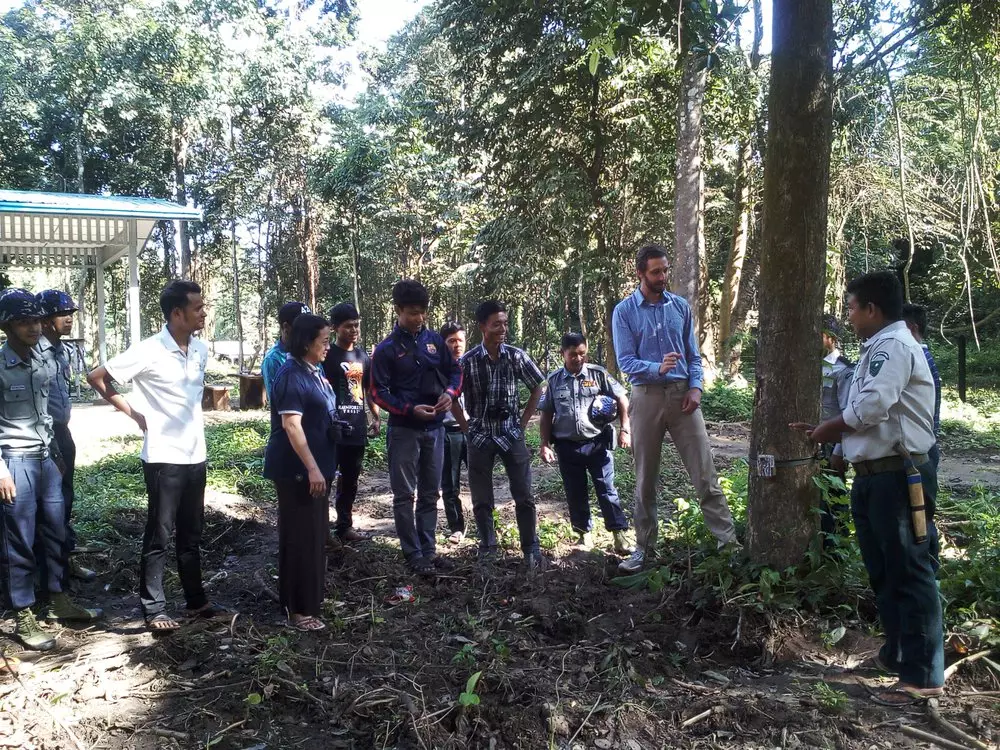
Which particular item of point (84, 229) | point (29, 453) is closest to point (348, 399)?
point (29, 453)

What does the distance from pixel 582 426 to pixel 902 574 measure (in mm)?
2596

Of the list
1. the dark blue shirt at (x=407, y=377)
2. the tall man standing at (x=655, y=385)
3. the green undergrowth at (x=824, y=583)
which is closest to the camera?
the green undergrowth at (x=824, y=583)

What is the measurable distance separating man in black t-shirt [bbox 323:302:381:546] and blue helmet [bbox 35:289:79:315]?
5.74 feet

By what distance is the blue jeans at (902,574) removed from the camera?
11.0 ft

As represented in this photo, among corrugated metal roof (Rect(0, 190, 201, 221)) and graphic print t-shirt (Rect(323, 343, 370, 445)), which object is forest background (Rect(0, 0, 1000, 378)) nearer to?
graphic print t-shirt (Rect(323, 343, 370, 445))

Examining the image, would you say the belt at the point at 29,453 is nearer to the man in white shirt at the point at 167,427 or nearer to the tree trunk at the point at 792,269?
the man in white shirt at the point at 167,427

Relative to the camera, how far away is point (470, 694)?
3.25 m

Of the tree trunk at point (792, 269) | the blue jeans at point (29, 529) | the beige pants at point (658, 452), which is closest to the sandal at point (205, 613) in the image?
→ the blue jeans at point (29, 529)

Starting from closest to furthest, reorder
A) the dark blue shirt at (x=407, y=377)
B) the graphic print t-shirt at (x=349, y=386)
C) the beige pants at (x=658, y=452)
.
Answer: the beige pants at (x=658, y=452)
the dark blue shirt at (x=407, y=377)
the graphic print t-shirt at (x=349, y=386)

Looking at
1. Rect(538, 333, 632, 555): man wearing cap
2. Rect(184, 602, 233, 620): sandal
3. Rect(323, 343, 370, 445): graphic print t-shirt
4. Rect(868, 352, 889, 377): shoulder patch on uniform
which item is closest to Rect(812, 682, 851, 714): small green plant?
Rect(868, 352, 889, 377): shoulder patch on uniform

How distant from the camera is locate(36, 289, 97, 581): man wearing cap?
488 centimetres

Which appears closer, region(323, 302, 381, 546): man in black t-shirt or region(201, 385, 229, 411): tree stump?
region(323, 302, 381, 546): man in black t-shirt

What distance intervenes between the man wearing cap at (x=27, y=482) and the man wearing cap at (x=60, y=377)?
0.33 metres

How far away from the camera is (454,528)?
638 centimetres
